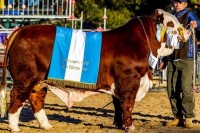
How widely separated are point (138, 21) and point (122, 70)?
34.8 inches

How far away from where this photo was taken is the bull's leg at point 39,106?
1156 centimetres

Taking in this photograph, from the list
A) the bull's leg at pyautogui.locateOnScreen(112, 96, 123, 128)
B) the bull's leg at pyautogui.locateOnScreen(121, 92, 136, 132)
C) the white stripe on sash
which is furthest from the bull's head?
the white stripe on sash

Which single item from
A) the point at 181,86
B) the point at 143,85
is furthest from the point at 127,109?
the point at 181,86

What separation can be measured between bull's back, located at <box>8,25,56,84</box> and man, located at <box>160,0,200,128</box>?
2.23m

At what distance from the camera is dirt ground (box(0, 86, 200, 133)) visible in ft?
38.2

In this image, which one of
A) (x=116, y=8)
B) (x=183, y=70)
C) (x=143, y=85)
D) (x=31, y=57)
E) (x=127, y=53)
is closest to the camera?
(x=31, y=57)

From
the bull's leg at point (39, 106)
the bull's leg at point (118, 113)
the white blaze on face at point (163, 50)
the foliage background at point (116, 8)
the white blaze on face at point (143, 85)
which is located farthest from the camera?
the foliage background at point (116, 8)

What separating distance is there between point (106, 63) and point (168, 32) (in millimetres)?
1137

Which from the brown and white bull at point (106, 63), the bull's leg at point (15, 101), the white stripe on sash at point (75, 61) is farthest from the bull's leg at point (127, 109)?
the bull's leg at point (15, 101)

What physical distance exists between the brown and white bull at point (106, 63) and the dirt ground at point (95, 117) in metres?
0.54

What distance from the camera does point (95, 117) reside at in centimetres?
1337

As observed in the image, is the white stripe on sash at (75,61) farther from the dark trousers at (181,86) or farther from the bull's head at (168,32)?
the dark trousers at (181,86)

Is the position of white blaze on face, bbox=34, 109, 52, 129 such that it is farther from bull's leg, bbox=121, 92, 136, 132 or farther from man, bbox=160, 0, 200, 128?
man, bbox=160, 0, 200, 128

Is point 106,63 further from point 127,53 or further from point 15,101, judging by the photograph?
point 15,101
